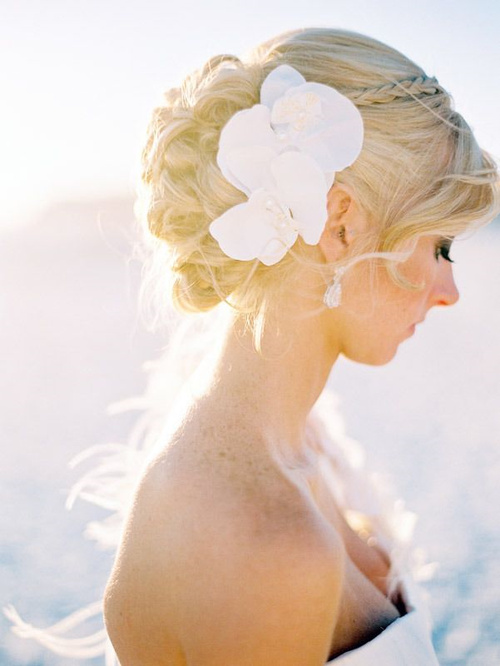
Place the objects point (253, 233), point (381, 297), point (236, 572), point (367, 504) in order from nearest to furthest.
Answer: point (236, 572) < point (253, 233) < point (381, 297) < point (367, 504)

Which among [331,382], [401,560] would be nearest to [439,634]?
[401,560]

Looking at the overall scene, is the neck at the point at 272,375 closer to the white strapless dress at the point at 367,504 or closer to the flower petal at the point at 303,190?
the flower petal at the point at 303,190

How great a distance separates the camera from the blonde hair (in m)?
1.83

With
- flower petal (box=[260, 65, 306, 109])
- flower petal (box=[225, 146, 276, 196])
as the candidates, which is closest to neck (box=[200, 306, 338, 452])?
flower petal (box=[225, 146, 276, 196])

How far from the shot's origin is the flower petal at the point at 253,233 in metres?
1.80

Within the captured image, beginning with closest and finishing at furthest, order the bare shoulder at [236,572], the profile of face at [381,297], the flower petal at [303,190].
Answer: the bare shoulder at [236,572], the flower petal at [303,190], the profile of face at [381,297]

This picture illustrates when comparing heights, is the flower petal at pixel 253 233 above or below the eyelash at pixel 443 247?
above

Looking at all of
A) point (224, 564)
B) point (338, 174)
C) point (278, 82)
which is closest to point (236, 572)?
point (224, 564)

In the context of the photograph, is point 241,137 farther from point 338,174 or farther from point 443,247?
point 443,247

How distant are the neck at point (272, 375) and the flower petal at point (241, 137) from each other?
356 mm

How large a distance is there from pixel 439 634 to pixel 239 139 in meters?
3.61

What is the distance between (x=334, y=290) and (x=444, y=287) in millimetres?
360

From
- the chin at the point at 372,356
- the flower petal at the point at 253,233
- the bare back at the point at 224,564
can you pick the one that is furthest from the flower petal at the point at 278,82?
the bare back at the point at 224,564

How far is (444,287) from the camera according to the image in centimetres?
204
